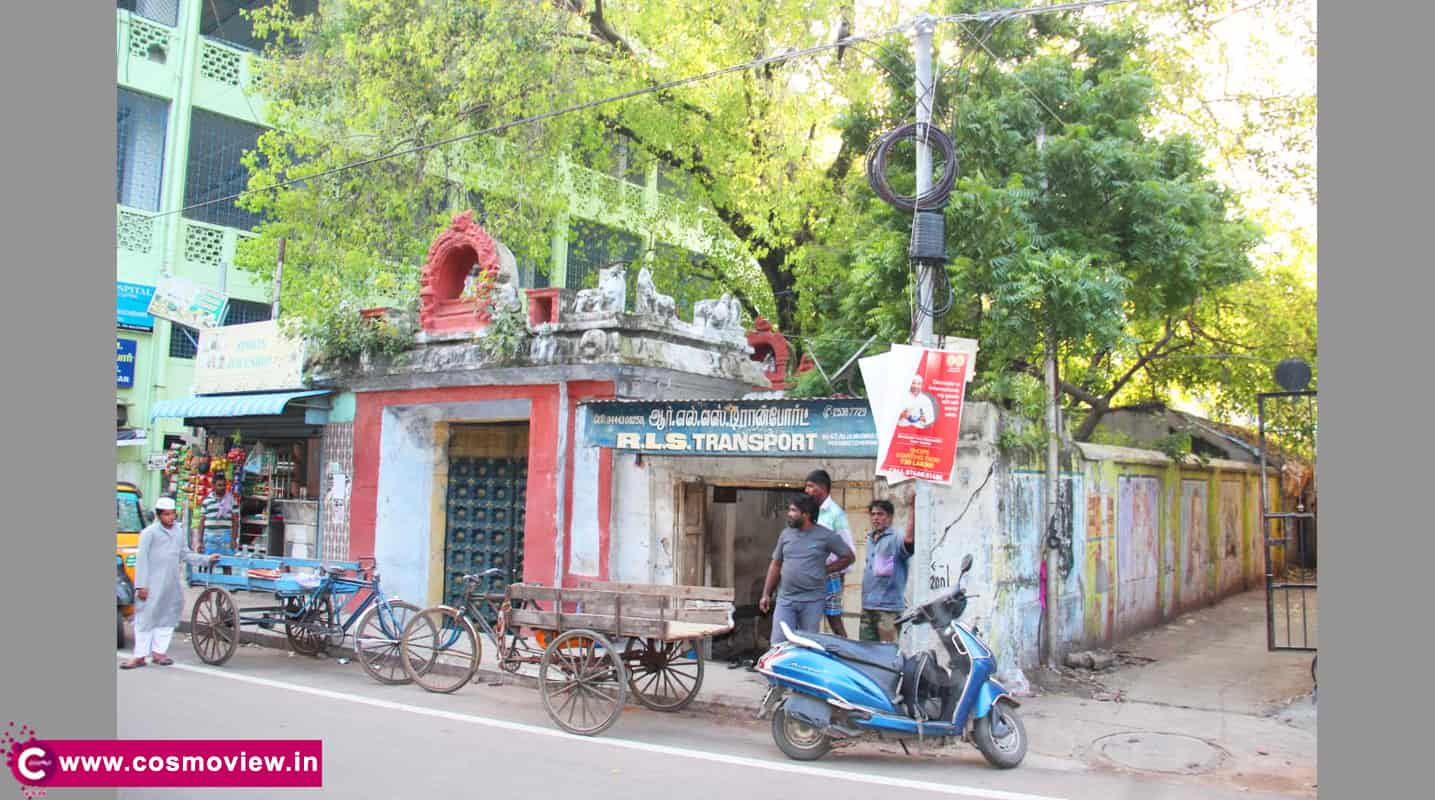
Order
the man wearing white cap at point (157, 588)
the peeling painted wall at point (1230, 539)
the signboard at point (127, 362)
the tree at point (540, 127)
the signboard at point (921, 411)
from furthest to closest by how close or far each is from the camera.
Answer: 1. the signboard at point (127, 362)
2. the peeling painted wall at point (1230, 539)
3. the tree at point (540, 127)
4. the man wearing white cap at point (157, 588)
5. the signboard at point (921, 411)

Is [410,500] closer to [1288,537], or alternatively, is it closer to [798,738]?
[798,738]

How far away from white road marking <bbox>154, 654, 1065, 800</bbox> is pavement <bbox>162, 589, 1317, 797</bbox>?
0.71 meters

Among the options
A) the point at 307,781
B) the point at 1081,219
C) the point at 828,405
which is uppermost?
the point at 1081,219

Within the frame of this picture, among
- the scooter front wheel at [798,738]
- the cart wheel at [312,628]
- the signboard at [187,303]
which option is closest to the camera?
the scooter front wheel at [798,738]

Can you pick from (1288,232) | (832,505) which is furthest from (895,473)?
(1288,232)

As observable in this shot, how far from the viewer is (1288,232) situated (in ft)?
55.1

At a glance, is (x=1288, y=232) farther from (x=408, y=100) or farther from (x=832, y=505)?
(x=408, y=100)

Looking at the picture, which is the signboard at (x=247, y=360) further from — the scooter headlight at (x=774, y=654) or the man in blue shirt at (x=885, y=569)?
the scooter headlight at (x=774, y=654)

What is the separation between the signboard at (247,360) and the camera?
16.8 meters

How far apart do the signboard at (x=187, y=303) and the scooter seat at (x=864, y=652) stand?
14.9m

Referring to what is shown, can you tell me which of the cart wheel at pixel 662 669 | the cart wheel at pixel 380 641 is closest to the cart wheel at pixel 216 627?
the cart wheel at pixel 380 641

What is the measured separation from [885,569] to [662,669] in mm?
2096

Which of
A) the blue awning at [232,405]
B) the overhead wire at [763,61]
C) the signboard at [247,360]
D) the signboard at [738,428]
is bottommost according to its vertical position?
the signboard at [738,428]

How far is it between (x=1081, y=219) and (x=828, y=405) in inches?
170
